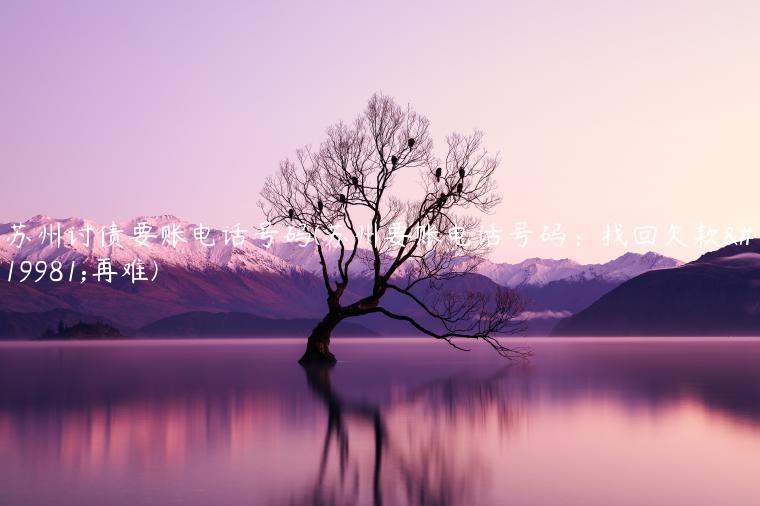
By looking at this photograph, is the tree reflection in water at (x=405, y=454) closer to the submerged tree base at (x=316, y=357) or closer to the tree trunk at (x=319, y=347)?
the tree trunk at (x=319, y=347)

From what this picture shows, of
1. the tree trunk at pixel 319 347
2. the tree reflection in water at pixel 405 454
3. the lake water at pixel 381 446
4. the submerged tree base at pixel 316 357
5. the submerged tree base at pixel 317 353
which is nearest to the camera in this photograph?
the tree reflection in water at pixel 405 454

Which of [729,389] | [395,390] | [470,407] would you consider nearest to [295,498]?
[470,407]

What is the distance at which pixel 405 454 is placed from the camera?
17922 millimetres

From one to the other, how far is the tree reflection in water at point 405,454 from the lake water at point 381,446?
0.05m

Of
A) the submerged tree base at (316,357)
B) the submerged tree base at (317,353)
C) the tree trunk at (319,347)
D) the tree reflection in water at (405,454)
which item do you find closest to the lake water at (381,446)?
the tree reflection in water at (405,454)

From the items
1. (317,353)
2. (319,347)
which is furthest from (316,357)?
(319,347)

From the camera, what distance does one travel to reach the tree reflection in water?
14016mm

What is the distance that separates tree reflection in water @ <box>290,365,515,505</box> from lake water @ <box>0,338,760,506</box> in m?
0.05

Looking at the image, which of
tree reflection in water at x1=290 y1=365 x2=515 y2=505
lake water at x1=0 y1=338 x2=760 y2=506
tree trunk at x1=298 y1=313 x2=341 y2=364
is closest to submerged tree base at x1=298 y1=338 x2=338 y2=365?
tree trunk at x1=298 y1=313 x2=341 y2=364

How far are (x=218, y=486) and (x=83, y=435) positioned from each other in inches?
307

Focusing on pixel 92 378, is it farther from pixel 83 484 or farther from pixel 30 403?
pixel 83 484

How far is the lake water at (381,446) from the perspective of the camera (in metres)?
14.2

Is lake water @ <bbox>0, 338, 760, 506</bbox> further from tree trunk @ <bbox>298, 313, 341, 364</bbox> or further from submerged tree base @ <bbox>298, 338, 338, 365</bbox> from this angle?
submerged tree base @ <bbox>298, 338, 338, 365</bbox>

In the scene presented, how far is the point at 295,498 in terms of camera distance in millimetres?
13844
